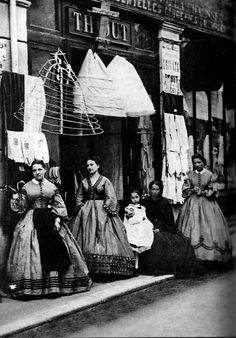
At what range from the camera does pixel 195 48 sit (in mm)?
6945

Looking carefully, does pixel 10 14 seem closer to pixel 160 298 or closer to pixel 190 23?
pixel 190 23

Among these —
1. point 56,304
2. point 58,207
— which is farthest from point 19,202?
point 56,304

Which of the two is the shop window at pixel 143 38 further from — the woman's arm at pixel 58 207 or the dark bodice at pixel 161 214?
the woman's arm at pixel 58 207

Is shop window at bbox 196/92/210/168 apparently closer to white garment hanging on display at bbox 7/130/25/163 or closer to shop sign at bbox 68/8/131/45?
shop sign at bbox 68/8/131/45

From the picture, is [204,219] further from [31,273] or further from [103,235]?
[31,273]

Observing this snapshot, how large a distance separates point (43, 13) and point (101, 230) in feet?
8.58

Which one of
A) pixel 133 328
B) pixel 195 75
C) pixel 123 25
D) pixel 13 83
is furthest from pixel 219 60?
pixel 133 328

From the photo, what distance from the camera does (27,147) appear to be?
21.3ft

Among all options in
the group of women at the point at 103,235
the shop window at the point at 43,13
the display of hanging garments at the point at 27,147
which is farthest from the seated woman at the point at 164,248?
the shop window at the point at 43,13

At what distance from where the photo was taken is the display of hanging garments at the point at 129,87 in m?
7.12

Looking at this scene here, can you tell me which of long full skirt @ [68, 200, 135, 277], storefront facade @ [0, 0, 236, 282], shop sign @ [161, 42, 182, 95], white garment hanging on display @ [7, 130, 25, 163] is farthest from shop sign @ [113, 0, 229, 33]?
long full skirt @ [68, 200, 135, 277]

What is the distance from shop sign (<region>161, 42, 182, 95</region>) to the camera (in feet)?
23.7

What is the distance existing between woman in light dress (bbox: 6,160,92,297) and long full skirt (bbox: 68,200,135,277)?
9.0 inches

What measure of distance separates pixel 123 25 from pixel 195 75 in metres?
1.15
